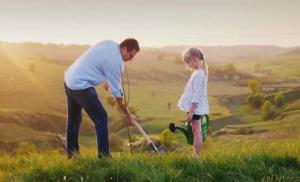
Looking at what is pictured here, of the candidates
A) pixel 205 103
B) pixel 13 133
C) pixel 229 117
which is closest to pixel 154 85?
pixel 229 117

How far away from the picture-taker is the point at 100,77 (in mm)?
7598

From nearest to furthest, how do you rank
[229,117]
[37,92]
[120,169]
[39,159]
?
[120,169] < [39,159] < [37,92] < [229,117]

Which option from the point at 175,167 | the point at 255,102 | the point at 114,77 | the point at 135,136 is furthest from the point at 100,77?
the point at 255,102

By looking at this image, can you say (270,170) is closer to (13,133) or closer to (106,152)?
(106,152)

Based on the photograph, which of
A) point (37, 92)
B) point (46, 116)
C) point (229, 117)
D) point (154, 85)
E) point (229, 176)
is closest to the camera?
point (229, 176)

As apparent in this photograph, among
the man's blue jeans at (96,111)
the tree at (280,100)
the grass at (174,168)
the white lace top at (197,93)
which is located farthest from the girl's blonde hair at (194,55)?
the tree at (280,100)

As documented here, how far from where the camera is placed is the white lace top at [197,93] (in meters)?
8.52

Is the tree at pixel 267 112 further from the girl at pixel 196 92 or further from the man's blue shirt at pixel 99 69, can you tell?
the man's blue shirt at pixel 99 69

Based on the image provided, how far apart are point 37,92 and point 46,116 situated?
1227 cm

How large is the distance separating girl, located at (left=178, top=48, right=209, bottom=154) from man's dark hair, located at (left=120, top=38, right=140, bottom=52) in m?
1.27

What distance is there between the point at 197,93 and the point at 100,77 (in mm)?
2019

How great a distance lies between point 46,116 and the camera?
126250 millimetres

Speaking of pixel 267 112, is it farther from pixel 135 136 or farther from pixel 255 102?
pixel 135 136

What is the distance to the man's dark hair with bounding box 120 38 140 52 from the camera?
299 inches
